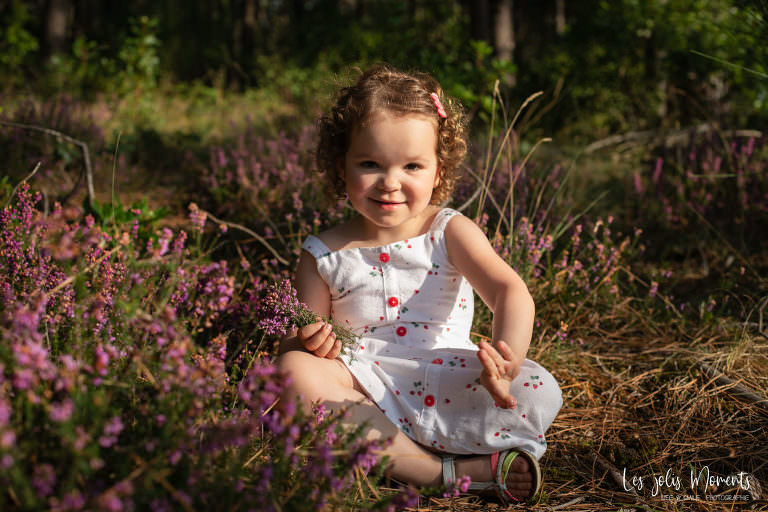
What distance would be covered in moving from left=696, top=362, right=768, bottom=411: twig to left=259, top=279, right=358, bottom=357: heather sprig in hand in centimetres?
148

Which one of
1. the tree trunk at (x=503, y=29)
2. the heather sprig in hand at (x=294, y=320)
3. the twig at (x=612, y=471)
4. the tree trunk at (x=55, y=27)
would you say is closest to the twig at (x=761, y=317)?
the twig at (x=612, y=471)

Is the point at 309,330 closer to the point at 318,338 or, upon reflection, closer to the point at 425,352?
the point at 318,338

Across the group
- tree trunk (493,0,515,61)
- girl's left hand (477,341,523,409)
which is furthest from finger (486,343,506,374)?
tree trunk (493,0,515,61)

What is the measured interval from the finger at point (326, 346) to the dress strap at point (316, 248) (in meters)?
0.39

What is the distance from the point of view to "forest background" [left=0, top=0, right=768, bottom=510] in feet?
3.96

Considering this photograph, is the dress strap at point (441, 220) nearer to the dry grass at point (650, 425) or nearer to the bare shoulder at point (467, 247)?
the bare shoulder at point (467, 247)

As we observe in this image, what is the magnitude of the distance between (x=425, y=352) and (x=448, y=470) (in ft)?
1.37

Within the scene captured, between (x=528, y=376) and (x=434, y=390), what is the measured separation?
0.32 meters

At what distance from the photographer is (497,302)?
6.37ft

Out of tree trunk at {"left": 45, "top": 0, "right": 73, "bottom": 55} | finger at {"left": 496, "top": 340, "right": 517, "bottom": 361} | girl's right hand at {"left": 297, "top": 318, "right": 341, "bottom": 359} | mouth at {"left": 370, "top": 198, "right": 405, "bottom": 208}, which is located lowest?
girl's right hand at {"left": 297, "top": 318, "right": 341, "bottom": 359}

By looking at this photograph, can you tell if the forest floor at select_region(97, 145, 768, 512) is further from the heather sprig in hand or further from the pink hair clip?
the pink hair clip

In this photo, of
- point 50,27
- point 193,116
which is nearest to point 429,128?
point 193,116

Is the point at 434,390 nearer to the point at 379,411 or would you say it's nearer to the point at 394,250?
the point at 379,411

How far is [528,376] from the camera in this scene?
1.91m
